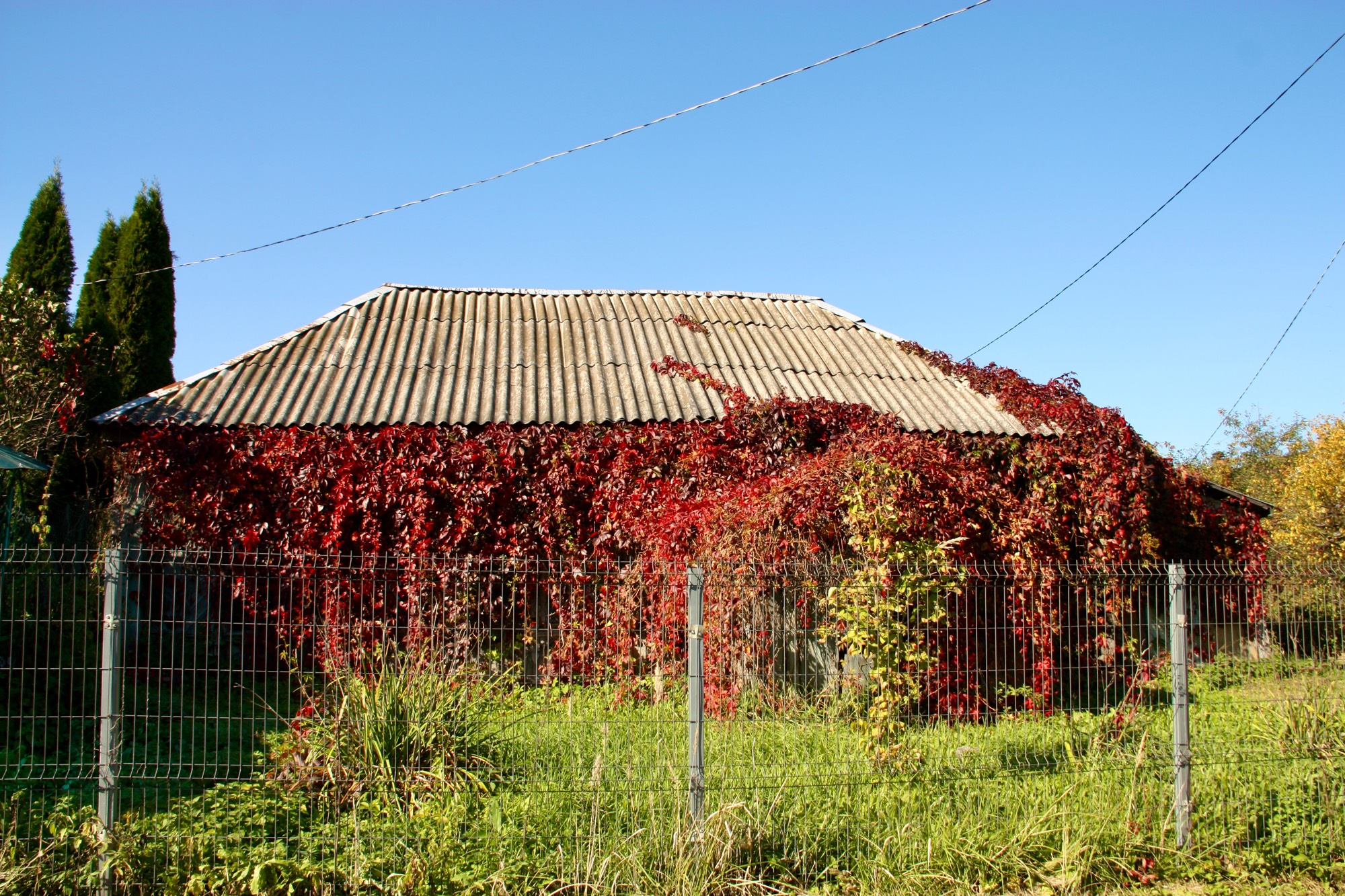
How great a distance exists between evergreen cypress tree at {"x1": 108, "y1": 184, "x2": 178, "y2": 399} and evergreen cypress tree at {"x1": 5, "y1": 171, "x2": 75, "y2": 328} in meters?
0.96

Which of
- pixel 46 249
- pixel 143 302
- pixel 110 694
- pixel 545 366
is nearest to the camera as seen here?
pixel 110 694

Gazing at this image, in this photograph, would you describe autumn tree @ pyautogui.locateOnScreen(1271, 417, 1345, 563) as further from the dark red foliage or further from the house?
the dark red foliage

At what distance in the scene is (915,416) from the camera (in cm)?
1052

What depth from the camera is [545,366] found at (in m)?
11.1

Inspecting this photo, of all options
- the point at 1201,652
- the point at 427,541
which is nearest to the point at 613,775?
the point at 1201,652

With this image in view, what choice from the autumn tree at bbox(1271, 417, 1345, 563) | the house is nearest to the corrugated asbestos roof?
the house

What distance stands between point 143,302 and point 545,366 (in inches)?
410

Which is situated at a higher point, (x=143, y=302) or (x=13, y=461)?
(x=143, y=302)

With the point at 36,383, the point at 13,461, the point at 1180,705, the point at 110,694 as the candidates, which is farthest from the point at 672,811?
the point at 36,383

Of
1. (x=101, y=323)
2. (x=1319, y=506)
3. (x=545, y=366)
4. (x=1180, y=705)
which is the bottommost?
(x=1180, y=705)

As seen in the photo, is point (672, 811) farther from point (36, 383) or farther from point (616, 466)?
point (36, 383)

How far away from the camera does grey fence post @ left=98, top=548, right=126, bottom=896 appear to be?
4391mm

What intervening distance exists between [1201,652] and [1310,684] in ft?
2.33

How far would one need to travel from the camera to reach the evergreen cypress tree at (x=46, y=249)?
50.2 ft
